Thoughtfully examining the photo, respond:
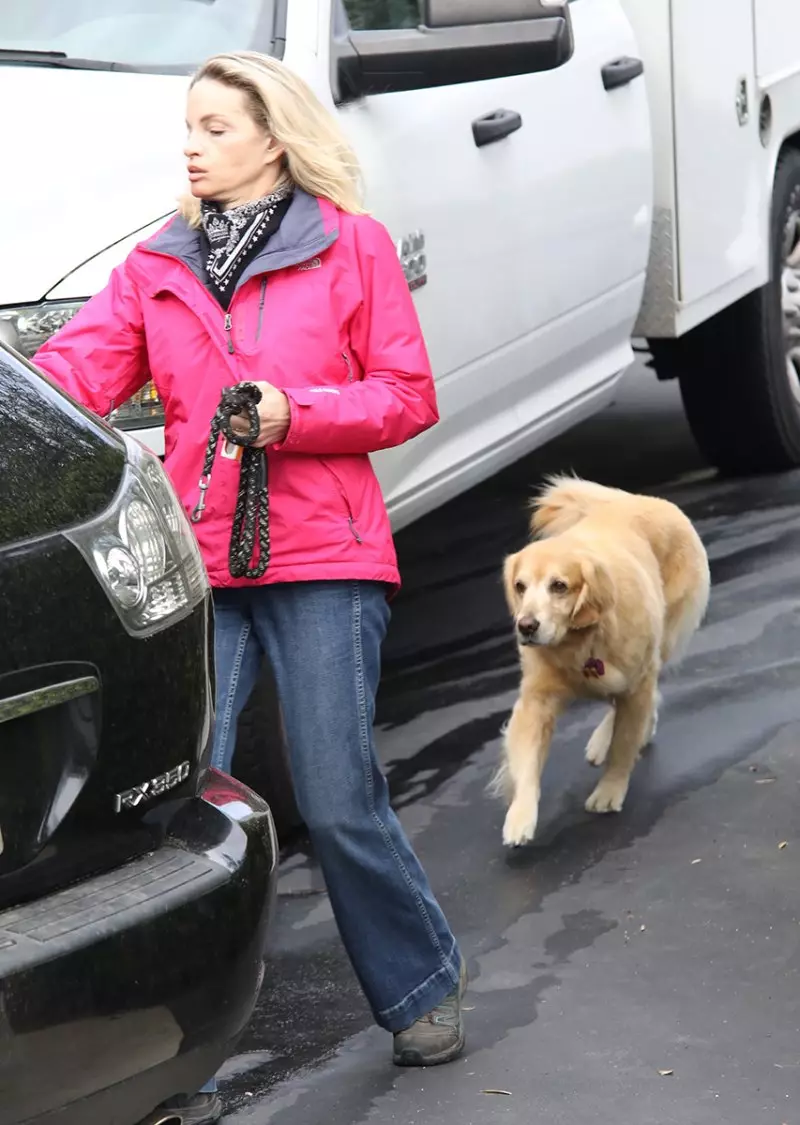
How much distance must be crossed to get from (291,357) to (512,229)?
83.1 inches

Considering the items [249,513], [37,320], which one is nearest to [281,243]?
[249,513]

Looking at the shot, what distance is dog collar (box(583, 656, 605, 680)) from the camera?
14.8 feet

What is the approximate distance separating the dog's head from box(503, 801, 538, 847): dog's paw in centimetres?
38

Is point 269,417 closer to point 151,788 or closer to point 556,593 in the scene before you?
point 151,788

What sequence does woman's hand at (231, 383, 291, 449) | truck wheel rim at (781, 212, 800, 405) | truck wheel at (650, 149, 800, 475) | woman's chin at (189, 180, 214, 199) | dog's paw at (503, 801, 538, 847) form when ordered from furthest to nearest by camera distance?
truck wheel rim at (781, 212, 800, 405)
truck wheel at (650, 149, 800, 475)
dog's paw at (503, 801, 538, 847)
woman's chin at (189, 180, 214, 199)
woman's hand at (231, 383, 291, 449)

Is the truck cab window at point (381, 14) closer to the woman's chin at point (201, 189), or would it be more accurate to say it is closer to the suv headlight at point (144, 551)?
the woman's chin at point (201, 189)

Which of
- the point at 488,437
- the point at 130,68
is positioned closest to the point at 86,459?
the point at 130,68

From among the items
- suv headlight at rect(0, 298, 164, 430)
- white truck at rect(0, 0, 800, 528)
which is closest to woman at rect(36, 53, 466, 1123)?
suv headlight at rect(0, 298, 164, 430)

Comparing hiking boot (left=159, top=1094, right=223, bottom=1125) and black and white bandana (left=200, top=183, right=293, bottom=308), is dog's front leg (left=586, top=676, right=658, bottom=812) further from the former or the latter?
black and white bandana (left=200, top=183, right=293, bottom=308)

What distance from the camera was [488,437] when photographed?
5188mm

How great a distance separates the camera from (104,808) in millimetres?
2293

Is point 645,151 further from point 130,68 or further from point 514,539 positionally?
point 130,68

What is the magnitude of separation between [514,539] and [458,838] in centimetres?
279

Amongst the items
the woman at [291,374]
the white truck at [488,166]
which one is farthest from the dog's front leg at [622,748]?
the woman at [291,374]
